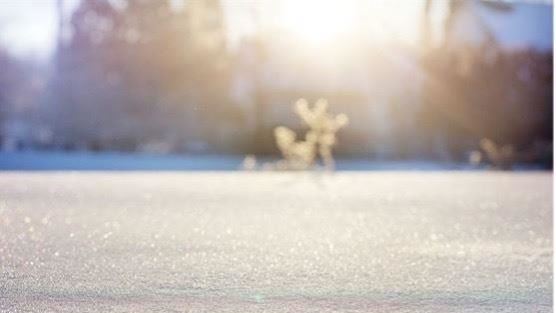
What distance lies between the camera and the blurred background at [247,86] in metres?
22.6

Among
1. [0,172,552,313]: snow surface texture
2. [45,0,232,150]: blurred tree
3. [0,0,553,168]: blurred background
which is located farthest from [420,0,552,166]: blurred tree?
[0,172,552,313]: snow surface texture

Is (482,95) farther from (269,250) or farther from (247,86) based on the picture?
(269,250)

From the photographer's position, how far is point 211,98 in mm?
23141

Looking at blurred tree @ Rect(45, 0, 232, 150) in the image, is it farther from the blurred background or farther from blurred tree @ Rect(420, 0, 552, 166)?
blurred tree @ Rect(420, 0, 552, 166)

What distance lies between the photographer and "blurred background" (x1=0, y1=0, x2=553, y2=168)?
74.3ft

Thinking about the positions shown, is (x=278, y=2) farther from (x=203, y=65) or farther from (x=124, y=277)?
(x=124, y=277)

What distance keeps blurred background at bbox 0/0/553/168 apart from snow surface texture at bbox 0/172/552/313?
1065 centimetres

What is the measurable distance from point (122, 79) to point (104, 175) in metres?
8.57

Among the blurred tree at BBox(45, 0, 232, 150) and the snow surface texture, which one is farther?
the blurred tree at BBox(45, 0, 232, 150)

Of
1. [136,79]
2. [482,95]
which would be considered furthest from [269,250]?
[482,95]

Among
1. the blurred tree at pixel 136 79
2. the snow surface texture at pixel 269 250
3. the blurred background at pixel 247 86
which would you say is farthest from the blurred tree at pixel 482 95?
the snow surface texture at pixel 269 250

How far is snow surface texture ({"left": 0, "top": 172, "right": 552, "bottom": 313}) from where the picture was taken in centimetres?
437

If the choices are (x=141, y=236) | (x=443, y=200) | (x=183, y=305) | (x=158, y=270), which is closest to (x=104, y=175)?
(x=443, y=200)

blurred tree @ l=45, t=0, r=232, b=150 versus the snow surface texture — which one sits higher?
blurred tree @ l=45, t=0, r=232, b=150
